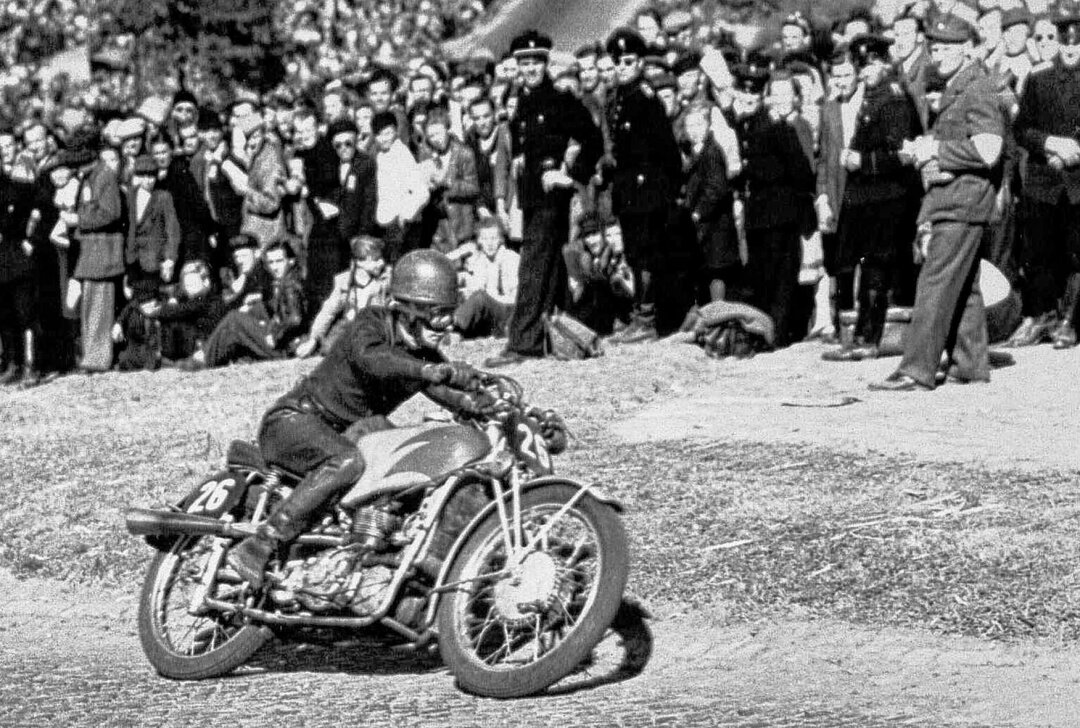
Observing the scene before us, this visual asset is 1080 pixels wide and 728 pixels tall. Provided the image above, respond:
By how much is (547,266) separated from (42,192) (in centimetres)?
585

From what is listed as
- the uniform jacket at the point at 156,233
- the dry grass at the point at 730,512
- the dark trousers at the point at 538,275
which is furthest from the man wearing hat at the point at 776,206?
the uniform jacket at the point at 156,233

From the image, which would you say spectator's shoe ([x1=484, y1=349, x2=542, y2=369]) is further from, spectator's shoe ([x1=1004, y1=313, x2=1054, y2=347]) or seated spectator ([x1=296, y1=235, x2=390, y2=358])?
spectator's shoe ([x1=1004, y1=313, x2=1054, y2=347])

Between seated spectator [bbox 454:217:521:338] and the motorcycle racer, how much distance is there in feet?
29.2

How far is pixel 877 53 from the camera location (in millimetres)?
15820

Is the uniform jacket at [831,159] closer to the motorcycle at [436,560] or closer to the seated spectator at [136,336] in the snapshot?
the seated spectator at [136,336]

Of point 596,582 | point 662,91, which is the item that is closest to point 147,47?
point 662,91

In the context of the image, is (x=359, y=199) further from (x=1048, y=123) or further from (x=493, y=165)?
(x=1048, y=123)

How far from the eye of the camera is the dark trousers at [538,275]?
16891 millimetres

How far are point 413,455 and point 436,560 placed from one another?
0.41m

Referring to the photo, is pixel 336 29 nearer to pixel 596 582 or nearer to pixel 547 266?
pixel 547 266

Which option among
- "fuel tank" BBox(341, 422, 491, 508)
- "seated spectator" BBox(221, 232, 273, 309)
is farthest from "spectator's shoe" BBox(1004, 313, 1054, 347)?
"fuel tank" BBox(341, 422, 491, 508)

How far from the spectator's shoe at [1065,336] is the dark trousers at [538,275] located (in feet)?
11.7

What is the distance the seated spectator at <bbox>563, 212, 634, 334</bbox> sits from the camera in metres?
18.0

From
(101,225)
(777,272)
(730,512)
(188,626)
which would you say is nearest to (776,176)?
(777,272)
